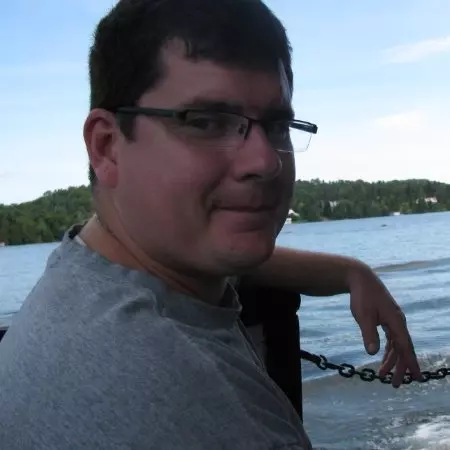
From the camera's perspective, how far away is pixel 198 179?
1.42 meters

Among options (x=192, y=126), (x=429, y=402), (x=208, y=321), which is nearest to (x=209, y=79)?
(x=192, y=126)

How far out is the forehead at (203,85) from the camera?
4.72 ft

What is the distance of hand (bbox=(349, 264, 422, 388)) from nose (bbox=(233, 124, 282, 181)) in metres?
1.25

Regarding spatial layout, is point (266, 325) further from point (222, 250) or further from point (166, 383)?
point (166, 383)

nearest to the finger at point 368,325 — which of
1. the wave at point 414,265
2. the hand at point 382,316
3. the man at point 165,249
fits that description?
the hand at point 382,316

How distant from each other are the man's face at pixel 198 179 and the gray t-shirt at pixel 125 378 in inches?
4.1

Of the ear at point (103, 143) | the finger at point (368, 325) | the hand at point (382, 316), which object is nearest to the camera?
the ear at point (103, 143)

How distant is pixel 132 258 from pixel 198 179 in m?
0.24

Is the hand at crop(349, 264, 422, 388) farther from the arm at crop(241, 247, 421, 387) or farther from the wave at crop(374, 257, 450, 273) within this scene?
the wave at crop(374, 257, 450, 273)

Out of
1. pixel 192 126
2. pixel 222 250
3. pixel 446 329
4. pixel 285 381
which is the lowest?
pixel 446 329

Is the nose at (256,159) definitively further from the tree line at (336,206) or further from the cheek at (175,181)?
the tree line at (336,206)

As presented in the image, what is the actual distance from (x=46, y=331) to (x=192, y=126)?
0.48 meters

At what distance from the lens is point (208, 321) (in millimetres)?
1499

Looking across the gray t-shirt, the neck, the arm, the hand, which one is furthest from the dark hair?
the hand
